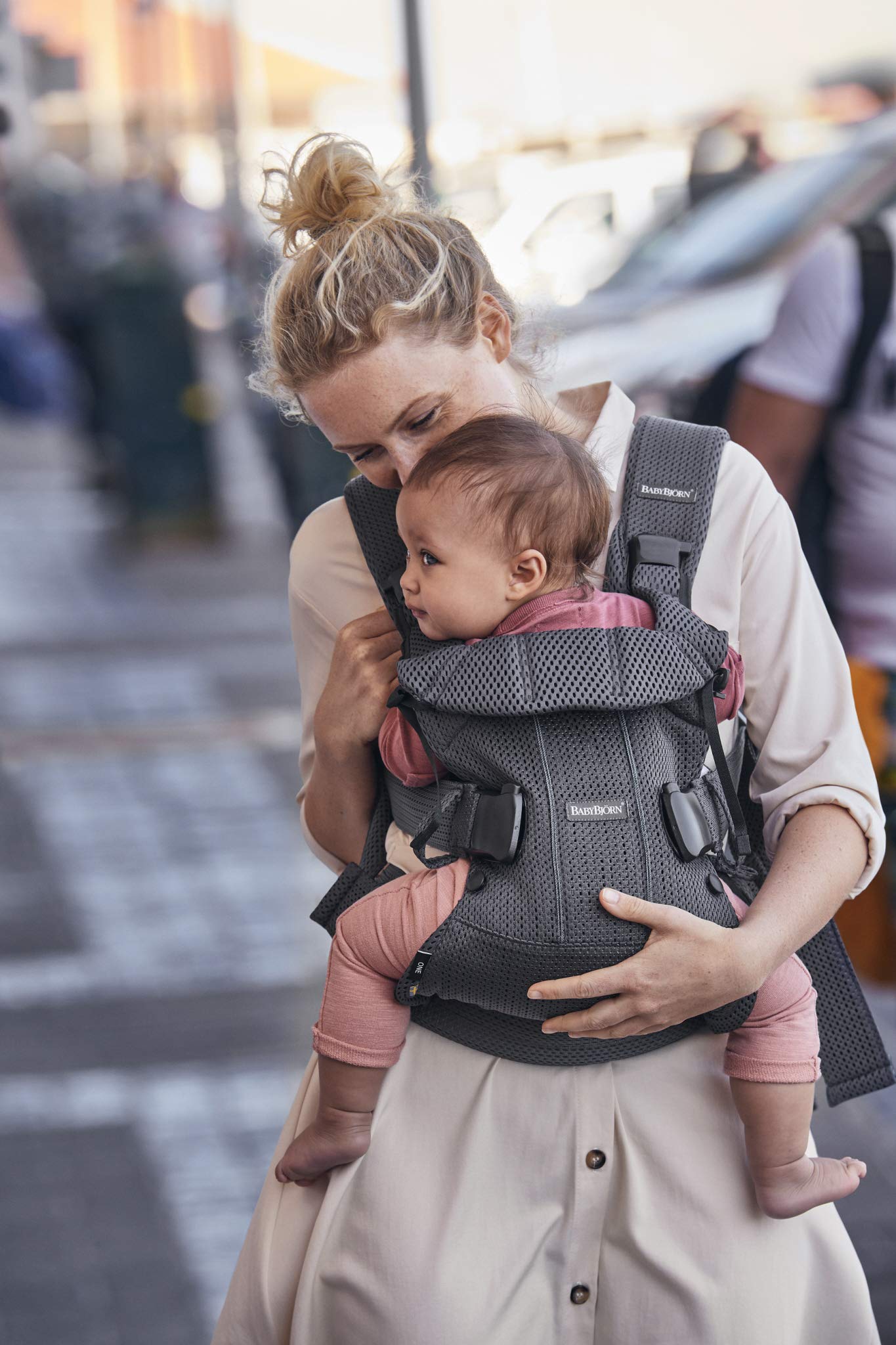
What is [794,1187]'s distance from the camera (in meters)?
1.64

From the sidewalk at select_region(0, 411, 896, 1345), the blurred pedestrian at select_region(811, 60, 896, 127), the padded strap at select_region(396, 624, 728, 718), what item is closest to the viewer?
the padded strap at select_region(396, 624, 728, 718)

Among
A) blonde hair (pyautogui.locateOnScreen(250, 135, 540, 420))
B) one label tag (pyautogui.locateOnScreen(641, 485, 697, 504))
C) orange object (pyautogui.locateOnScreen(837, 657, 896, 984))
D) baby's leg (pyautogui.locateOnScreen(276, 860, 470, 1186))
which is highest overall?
blonde hair (pyautogui.locateOnScreen(250, 135, 540, 420))

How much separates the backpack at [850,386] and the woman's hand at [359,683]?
4.18 ft

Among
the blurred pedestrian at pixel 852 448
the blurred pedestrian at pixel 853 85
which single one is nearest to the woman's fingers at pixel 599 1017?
the blurred pedestrian at pixel 852 448

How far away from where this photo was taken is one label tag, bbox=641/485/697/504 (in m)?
1.67

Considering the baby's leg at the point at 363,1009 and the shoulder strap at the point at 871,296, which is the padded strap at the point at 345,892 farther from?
the shoulder strap at the point at 871,296

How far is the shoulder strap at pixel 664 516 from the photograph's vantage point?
164 cm

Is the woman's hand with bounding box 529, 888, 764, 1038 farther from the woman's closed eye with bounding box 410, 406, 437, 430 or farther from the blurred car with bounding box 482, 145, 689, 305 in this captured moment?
the blurred car with bounding box 482, 145, 689, 305

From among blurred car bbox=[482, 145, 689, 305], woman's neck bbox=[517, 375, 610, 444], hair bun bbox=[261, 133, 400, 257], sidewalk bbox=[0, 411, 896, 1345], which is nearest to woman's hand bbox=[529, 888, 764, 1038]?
woman's neck bbox=[517, 375, 610, 444]

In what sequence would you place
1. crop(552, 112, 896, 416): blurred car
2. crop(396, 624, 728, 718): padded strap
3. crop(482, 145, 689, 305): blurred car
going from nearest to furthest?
crop(396, 624, 728, 718): padded strap
crop(552, 112, 896, 416): blurred car
crop(482, 145, 689, 305): blurred car

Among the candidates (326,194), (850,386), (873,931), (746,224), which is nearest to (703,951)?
(326,194)

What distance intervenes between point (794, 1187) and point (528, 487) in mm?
813

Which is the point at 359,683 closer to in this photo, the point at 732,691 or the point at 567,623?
the point at 567,623

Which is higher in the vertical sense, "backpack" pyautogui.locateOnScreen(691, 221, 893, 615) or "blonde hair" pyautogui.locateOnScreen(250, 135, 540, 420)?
"blonde hair" pyautogui.locateOnScreen(250, 135, 540, 420)
